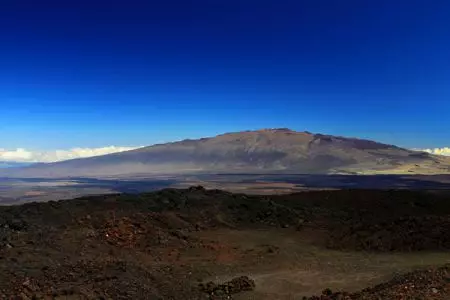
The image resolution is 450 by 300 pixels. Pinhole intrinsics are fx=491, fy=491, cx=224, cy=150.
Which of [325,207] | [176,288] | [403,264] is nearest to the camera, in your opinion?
[176,288]

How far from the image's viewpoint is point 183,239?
937 inches

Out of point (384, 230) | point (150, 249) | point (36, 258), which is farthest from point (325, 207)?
point (36, 258)

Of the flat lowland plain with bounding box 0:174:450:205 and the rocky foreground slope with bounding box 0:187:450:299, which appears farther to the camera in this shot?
the flat lowland plain with bounding box 0:174:450:205

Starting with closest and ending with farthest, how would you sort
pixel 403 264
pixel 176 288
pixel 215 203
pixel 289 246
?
pixel 176 288, pixel 403 264, pixel 289 246, pixel 215 203

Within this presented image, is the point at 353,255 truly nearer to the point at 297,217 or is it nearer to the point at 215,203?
the point at 297,217

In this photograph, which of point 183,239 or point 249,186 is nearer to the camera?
point 183,239

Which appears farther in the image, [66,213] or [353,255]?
[66,213]

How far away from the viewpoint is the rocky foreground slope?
1359cm

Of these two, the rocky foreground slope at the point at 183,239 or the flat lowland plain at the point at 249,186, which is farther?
the flat lowland plain at the point at 249,186

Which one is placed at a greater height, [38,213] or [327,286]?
[38,213]

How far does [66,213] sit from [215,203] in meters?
9.46

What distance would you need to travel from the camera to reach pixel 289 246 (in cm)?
2320

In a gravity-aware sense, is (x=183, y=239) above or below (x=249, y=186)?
below

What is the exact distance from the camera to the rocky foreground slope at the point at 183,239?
13.6 meters
